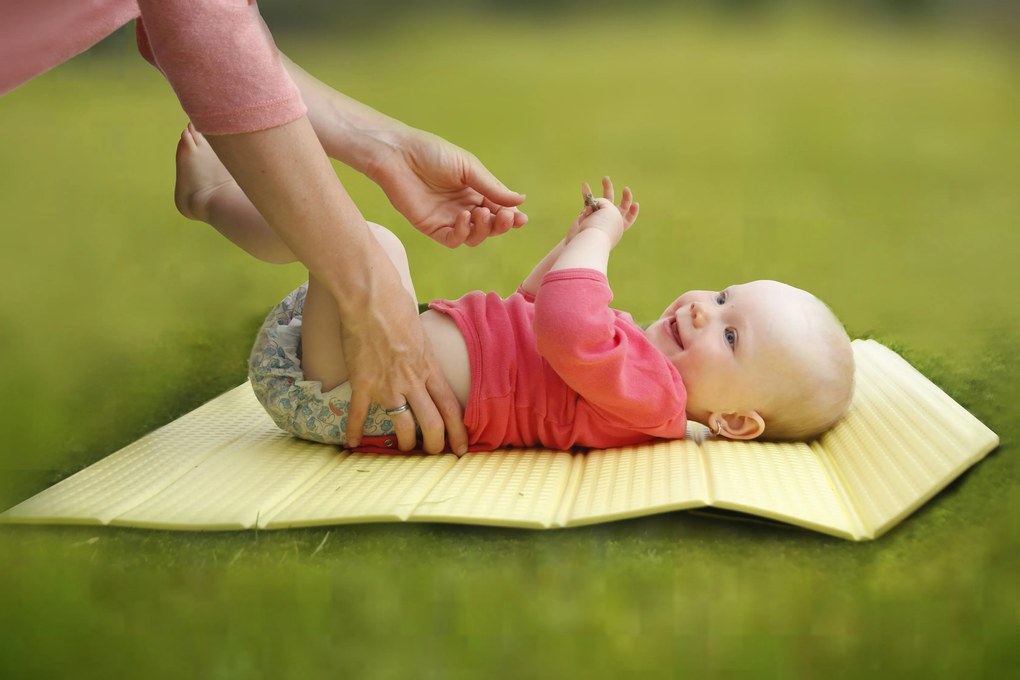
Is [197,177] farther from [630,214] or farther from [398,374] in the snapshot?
[630,214]

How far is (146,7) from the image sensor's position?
3.68 ft

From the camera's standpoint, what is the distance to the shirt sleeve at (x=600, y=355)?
1321 mm

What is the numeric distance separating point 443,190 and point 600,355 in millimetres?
551

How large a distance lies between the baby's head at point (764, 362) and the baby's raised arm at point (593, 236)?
17 centimetres

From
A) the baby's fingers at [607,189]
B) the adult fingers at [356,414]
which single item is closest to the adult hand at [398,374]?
the adult fingers at [356,414]

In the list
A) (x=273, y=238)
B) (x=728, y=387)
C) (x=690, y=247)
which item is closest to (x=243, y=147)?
(x=273, y=238)

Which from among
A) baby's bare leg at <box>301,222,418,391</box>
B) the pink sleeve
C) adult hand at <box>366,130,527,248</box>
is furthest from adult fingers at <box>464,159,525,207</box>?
the pink sleeve

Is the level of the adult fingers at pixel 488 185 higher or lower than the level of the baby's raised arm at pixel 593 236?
higher

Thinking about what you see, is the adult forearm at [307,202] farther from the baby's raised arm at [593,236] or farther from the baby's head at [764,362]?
the baby's head at [764,362]

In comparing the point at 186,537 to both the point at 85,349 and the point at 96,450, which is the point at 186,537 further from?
the point at 85,349

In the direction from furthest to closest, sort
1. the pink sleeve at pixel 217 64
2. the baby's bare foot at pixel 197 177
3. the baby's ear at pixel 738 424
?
the baby's bare foot at pixel 197 177 < the baby's ear at pixel 738 424 < the pink sleeve at pixel 217 64

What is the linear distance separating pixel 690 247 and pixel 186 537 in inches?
67.7

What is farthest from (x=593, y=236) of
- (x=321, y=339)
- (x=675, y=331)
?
(x=321, y=339)

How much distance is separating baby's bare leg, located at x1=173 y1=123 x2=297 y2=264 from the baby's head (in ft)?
2.14
